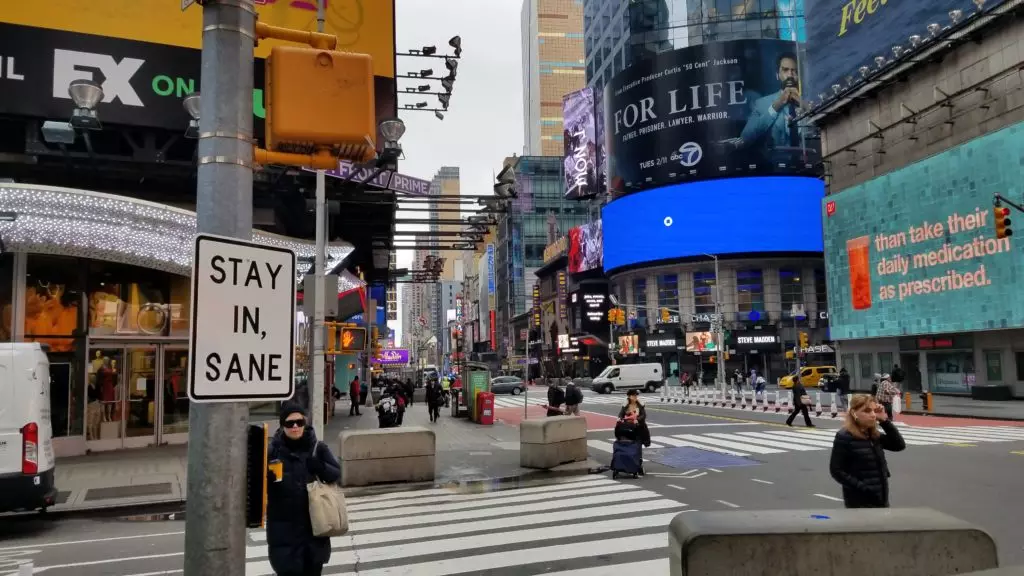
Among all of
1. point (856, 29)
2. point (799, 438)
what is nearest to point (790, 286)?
point (856, 29)

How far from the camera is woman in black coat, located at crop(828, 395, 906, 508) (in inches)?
248

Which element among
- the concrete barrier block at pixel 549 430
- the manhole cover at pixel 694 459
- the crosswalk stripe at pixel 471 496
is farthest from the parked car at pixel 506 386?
the crosswalk stripe at pixel 471 496

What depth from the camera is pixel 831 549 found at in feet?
15.7

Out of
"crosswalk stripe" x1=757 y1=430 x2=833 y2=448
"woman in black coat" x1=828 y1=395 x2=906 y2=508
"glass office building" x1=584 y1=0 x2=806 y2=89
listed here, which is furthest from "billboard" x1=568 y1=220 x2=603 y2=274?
"woman in black coat" x1=828 y1=395 x2=906 y2=508

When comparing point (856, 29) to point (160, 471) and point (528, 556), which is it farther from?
point (528, 556)

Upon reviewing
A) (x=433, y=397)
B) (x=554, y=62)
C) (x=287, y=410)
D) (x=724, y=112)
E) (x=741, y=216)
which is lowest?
(x=433, y=397)

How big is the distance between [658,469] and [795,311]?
6568 centimetres

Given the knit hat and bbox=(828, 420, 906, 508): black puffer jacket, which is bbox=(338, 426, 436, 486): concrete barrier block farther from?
bbox=(828, 420, 906, 508): black puffer jacket

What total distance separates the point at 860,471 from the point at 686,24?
85.2 meters

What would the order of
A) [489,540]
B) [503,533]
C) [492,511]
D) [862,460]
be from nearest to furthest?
[862,460] → [489,540] → [503,533] → [492,511]

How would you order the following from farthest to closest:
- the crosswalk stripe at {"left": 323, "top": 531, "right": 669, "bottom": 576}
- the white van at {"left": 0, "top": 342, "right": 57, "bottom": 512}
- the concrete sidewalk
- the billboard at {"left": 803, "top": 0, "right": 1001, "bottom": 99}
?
1. the billboard at {"left": 803, "top": 0, "right": 1001, "bottom": 99}
2. the concrete sidewalk
3. the white van at {"left": 0, "top": 342, "right": 57, "bottom": 512}
4. the crosswalk stripe at {"left": 323, "top": 531, "right": 669, "bottom": 576}

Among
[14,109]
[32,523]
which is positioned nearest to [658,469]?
[32,523]

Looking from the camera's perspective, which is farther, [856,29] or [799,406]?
[856,29]

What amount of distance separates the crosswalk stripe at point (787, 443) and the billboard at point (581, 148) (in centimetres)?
7354
